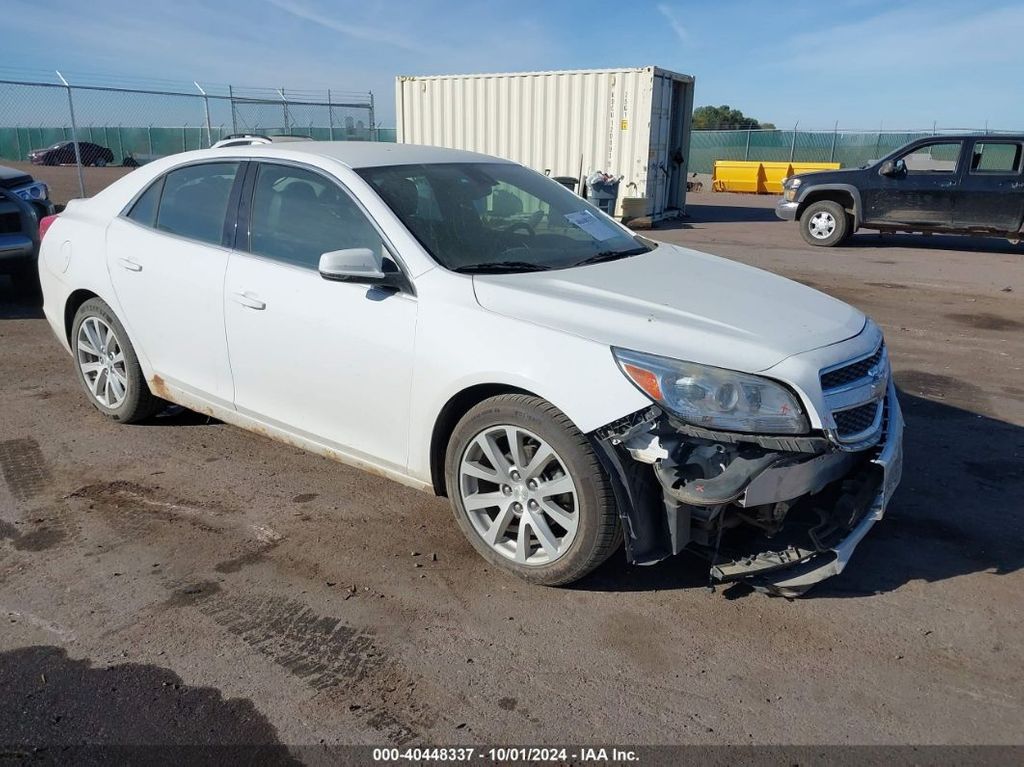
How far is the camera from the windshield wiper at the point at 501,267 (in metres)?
3.63

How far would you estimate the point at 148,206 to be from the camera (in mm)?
4816

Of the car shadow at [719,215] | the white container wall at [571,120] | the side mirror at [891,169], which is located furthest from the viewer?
the car shadow at [719,215]

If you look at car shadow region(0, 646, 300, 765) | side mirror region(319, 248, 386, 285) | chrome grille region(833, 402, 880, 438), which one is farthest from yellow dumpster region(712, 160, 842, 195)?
car shadow region(0, 646, 300, 765)

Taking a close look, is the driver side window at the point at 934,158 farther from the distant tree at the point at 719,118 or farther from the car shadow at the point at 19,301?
the distant tree at the point at 719,118

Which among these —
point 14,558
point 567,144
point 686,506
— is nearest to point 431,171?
point 686,506

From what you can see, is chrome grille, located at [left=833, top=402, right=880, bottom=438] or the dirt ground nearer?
the dirt ground

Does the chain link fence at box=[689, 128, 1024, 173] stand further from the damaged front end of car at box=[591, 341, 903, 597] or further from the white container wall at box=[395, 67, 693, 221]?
the damaged front end of car at box=[591, 341, 903, 597]

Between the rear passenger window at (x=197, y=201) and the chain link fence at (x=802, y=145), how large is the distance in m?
33.3

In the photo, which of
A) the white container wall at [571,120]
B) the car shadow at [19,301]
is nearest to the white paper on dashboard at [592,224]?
the car shadow at [19,301]

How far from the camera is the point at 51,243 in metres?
5.30

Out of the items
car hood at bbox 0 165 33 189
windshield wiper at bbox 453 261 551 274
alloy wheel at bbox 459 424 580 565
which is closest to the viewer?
alloy wheel at bbox 459 424 580 565

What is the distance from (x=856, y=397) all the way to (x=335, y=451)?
230 centimetres

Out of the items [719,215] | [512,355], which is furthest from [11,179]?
[719,215]

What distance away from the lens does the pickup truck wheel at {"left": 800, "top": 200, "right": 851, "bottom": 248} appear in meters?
14.4
